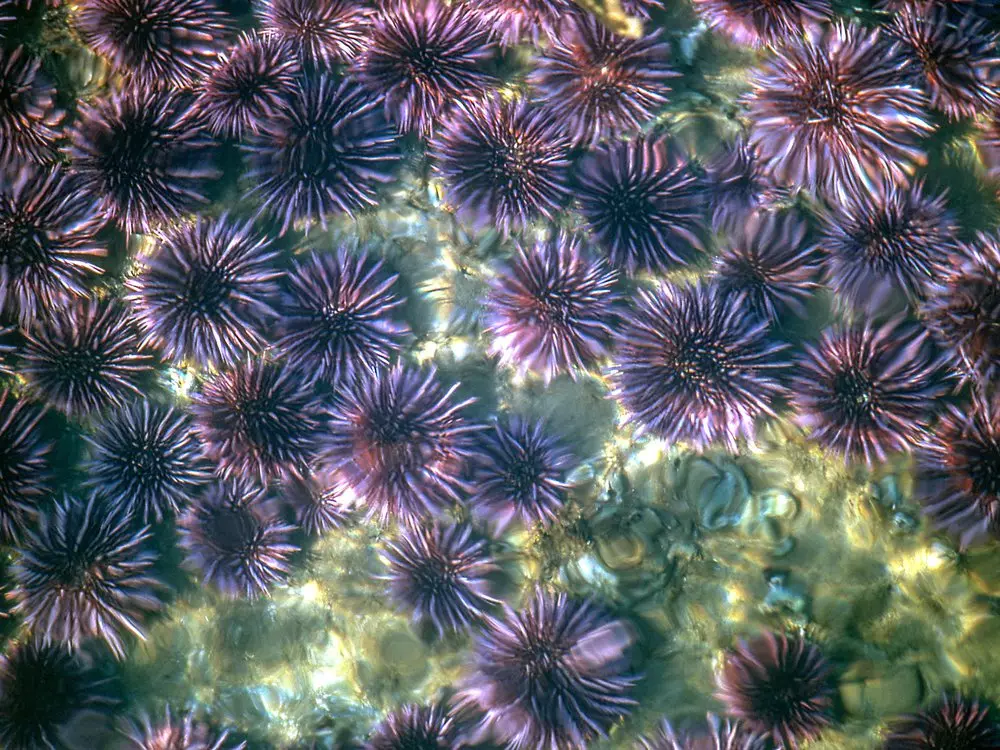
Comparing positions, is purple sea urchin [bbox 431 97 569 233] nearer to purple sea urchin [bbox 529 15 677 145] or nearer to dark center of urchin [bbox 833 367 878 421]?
purple sea urchin [bbox 529 15 677 145]

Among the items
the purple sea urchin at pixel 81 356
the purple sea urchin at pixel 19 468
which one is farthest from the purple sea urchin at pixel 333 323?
the purple sea urchin at pixel 19 468

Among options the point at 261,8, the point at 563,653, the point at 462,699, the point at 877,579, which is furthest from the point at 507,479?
the point at 261,8

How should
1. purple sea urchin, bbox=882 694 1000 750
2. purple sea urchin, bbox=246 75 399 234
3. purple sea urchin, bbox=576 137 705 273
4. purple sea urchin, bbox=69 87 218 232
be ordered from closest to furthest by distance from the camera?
purple sea urchin, bbox=882 694 1000 750
purple sea urchin, bbox=576 137 705 273
purple sea urchin, bbox=246 75 399 234
purple sea urchin, bbox=69 87 218 232

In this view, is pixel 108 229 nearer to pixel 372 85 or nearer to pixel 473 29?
pixel 372 85

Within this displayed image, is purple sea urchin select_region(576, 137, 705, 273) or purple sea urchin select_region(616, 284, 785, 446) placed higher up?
purple sea urchin select_region(576, 137, 705, 273)

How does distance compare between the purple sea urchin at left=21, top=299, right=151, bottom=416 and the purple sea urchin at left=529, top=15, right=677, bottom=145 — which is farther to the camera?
the purple sea urchin at left=21, top=299, right=151, bottom=416

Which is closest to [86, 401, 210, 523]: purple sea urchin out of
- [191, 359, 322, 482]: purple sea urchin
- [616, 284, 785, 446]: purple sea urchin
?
[191, 359, 322, 482]: purple sea urchin

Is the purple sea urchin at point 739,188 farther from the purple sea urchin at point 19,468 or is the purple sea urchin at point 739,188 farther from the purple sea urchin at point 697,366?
the purple sea urchin at point 19,468

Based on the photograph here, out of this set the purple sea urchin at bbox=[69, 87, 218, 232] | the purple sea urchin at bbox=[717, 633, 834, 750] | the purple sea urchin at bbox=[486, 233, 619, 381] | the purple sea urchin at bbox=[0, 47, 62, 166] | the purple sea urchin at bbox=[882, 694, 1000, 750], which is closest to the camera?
the purple sea urchin at bbox=[882, 694, 1000, 750]
